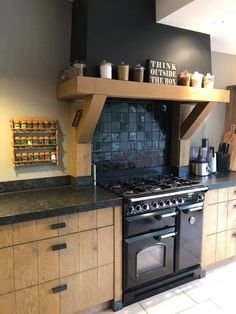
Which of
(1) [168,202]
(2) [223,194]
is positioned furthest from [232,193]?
(1) [168,202]

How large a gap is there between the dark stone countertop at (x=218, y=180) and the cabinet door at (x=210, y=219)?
8.4 inches

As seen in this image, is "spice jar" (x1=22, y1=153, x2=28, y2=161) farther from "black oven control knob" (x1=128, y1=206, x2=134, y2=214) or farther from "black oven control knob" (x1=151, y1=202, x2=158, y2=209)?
"black oven control knob" (x1=151, y1=202, x2=158, y2=209)

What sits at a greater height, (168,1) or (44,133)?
(168,1)

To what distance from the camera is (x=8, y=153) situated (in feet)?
7.02

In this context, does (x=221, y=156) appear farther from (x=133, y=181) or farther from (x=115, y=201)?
(x=115, y=201)

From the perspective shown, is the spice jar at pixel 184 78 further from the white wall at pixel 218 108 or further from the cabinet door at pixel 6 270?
the cabinet door at pixel 6 270

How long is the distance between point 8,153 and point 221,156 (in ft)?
7.94

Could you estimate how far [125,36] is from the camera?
2143 millimetres

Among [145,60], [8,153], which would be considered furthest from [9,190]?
[145,60]

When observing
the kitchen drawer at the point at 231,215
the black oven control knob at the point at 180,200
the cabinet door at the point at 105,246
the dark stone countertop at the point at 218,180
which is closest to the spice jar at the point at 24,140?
the cabinet door at the point at 105,246

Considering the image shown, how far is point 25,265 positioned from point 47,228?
27cm

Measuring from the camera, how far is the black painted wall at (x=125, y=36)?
1990mm

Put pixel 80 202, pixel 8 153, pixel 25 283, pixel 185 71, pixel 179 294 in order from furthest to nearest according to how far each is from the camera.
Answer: pixel 185 71 → pixel 179 294 → pixel 8 153 → pixel 80 202 → pixel 25 283

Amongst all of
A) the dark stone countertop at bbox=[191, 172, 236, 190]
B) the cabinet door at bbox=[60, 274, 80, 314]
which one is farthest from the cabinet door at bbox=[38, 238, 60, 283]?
the dark stone countertop at bbox=[191, 172, 236, 190]
